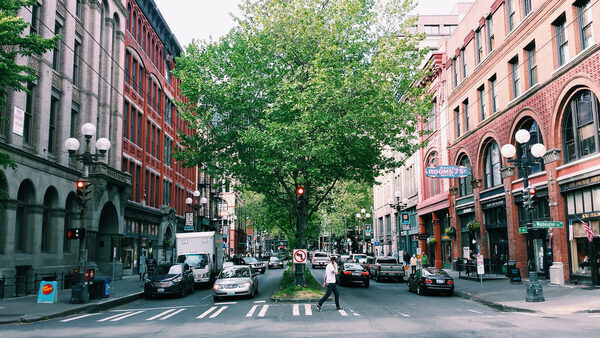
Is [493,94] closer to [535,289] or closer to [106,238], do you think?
[535,289]

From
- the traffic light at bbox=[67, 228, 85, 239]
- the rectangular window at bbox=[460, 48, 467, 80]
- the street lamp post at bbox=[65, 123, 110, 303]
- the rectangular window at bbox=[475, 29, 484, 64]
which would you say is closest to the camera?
the street lamp post at bbox=[65, 123, 110, 303]

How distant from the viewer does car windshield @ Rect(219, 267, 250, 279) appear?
858 inches

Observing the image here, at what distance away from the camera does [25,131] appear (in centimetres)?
2366

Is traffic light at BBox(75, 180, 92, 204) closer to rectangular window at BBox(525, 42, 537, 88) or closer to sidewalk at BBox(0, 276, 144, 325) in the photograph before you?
sidewalk at BBox(0, 276, 144, 325)

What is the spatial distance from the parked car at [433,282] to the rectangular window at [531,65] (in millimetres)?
11420

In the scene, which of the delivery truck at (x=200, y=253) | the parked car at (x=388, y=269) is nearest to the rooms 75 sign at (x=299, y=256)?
the delivery truck at (x=200, y=253)

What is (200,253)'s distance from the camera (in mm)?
29109

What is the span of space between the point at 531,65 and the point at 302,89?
12.1 m

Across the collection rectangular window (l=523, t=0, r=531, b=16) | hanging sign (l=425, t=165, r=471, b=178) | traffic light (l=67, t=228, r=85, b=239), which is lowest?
traffic light (l=67, t=228, r=85, b=239)

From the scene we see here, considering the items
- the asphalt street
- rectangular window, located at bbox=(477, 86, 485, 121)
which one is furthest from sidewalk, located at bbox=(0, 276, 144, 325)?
rectangular window, located at bbox=(477, 86, 485, 121)

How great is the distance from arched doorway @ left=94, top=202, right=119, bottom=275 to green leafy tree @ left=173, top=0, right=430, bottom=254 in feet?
30.8

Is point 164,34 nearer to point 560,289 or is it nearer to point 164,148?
point 164,148

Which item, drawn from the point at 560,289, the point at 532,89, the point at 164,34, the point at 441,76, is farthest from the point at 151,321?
the point at 164,34

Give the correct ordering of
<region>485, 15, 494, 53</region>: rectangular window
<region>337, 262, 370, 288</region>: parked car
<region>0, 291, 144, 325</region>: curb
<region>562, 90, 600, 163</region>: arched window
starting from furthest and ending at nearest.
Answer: <region>485, 15, 494, 53</region>: rectangular window → <region>337, 262, 370, 288</region>: parked car → <region>562, 90, 600, 163</region>: arched window → <region>0, 291, 144, 325</region>: curb
